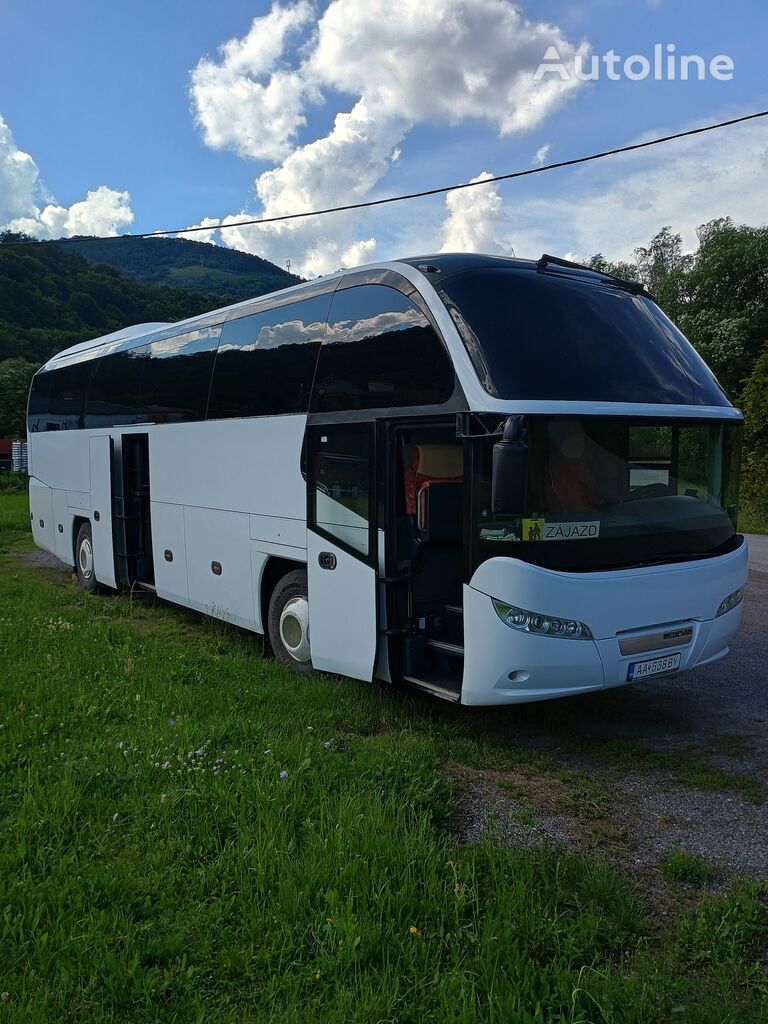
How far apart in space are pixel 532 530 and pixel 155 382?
6.16 m

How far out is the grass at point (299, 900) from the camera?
2867 mm

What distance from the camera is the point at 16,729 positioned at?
5.14 metres

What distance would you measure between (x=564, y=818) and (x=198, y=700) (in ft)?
9.04

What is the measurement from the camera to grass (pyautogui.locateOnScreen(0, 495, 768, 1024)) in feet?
9.41

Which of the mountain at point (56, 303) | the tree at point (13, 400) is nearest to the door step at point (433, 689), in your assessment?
the tree at point (13, 400)

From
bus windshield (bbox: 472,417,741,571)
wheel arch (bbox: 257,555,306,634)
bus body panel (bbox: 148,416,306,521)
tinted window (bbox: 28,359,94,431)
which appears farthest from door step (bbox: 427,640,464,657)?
tinted window (bbox: 28,359,94,431)

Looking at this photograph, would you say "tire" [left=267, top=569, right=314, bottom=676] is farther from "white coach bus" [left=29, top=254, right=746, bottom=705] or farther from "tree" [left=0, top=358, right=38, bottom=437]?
"tree" [left=0, top=358, right=38, bottom=437]

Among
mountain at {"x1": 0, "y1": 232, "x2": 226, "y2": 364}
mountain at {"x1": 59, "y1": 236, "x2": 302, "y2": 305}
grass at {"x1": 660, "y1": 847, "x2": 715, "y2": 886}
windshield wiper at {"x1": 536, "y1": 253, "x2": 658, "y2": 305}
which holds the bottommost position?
grass at {"x1": 660, "y1": 847, "x2": 715, "y2": 886}

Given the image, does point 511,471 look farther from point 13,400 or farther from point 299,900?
point 13,400

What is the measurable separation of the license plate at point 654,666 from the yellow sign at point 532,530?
1.13m

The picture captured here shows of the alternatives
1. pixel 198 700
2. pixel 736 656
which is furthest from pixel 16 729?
pixel 736 656

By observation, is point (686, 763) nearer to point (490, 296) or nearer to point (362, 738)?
point (362, 738)

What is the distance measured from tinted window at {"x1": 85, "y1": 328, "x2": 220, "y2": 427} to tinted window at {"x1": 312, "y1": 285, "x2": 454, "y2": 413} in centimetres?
246

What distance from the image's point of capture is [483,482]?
501cm
